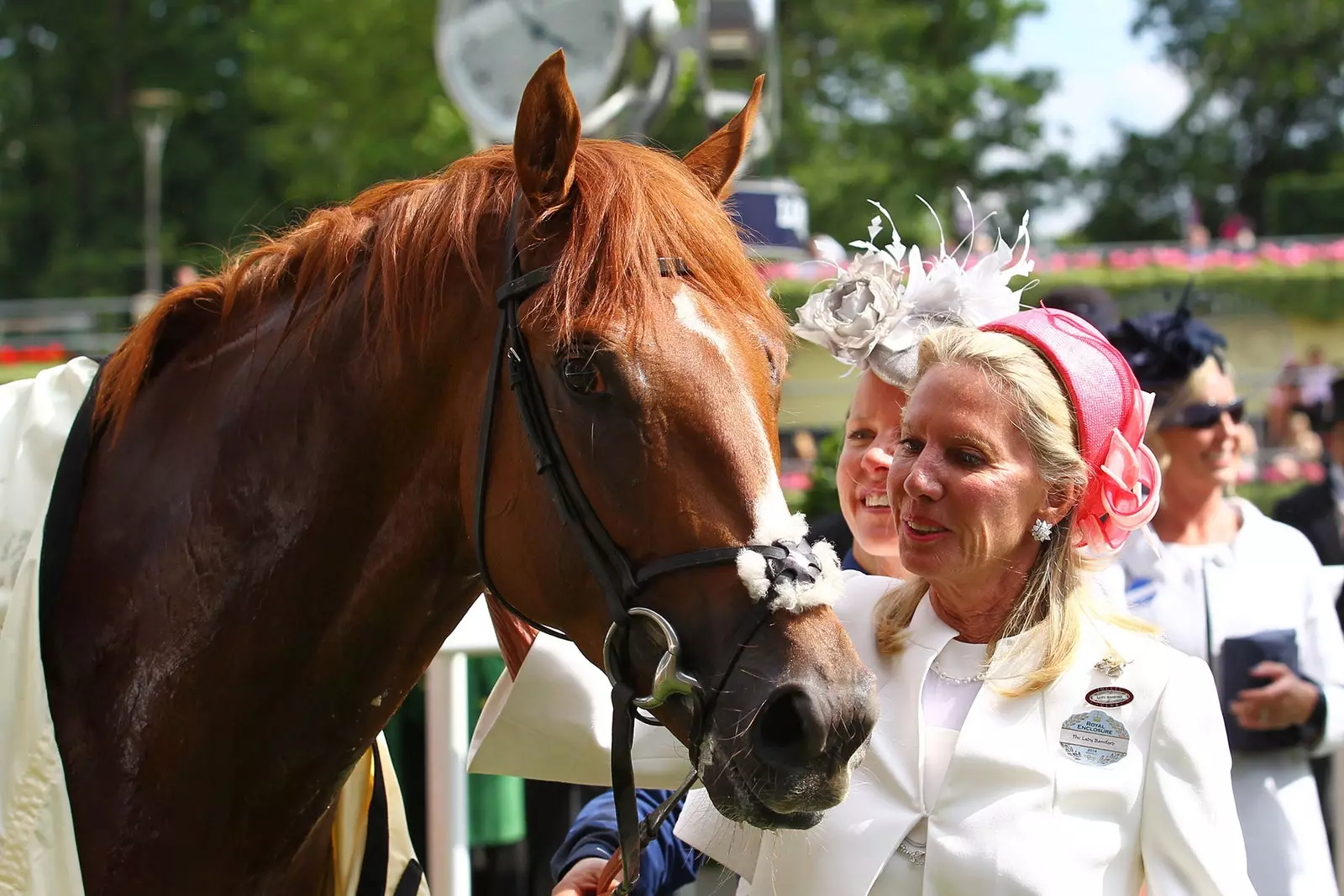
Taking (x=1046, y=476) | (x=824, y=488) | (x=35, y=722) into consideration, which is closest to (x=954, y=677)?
(x=1046, y=476)

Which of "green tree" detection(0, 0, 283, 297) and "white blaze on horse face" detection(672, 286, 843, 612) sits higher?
"white blaze on horse face" detection(672, 286, 843, 612)

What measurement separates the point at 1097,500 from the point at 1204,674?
0.31 m

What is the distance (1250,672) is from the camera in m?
3.43

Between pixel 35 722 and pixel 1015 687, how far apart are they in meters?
1.45

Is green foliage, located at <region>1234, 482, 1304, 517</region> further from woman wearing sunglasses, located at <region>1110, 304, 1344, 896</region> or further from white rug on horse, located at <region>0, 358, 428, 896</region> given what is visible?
white rug on horse, located at <region>0, 358, 428, 896</region>

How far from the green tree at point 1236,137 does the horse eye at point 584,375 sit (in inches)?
1496

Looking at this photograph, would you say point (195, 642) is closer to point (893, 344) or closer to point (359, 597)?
point (359, 597)

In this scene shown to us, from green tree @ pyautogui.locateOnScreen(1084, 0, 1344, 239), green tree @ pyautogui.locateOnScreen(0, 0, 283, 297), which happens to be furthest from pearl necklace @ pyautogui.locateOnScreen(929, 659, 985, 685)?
green tree @ pyautogui.locateOnScreen(1084, 0, 1344, 239)

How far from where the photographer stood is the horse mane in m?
1.90

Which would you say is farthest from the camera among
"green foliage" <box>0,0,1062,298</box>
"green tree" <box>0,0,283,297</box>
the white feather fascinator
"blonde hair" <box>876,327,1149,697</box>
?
"green tree" <box>0,0,283,297</box>

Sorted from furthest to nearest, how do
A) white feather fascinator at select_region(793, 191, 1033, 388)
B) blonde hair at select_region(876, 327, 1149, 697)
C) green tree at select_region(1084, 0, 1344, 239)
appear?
green tree at select_region(1084, 0, 1344, 239) → white feather fascinator at select_region(793, 191, 1033, 388) → blonde hair at select_region(876, 327, 1149, 697)

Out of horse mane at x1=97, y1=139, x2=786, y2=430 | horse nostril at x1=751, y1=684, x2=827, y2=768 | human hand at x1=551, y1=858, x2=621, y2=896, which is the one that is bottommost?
human hand at x1=551, y1=858, x2=621, y2=896

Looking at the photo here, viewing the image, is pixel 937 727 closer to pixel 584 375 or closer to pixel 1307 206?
pixel 584 375

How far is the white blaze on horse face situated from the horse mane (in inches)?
3.2
